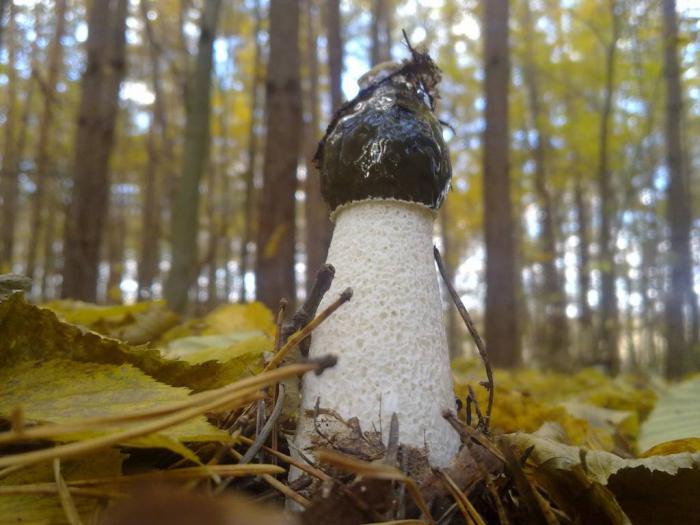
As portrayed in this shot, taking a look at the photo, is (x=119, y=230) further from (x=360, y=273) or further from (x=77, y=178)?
(x=360, y=273)

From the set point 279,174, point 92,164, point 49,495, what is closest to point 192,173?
point 92,164

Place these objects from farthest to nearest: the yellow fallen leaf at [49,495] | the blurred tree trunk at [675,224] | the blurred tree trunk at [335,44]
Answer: the blurred tree trunk at [675,224] → the blurred tree trunk at [335,44] → the yellow fallen leaf at [49,495]

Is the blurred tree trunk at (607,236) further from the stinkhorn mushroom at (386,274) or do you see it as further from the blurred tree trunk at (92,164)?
the stinkhorn mushroom at (386,274)

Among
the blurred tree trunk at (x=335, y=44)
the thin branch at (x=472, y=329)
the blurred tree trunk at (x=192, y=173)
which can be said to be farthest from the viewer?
the blurred tree trunk at (x=335, y=44)

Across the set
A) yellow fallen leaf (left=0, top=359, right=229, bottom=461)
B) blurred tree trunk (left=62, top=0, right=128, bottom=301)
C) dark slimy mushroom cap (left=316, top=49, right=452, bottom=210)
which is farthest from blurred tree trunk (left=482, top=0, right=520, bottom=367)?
yellow fallen leaf (left=0, top=359, right=229, bottom=461)

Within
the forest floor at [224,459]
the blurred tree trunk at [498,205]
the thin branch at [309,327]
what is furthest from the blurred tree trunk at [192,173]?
the thin branch at [309,327]

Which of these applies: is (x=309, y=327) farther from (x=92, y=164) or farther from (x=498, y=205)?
(x=498, y=205)
